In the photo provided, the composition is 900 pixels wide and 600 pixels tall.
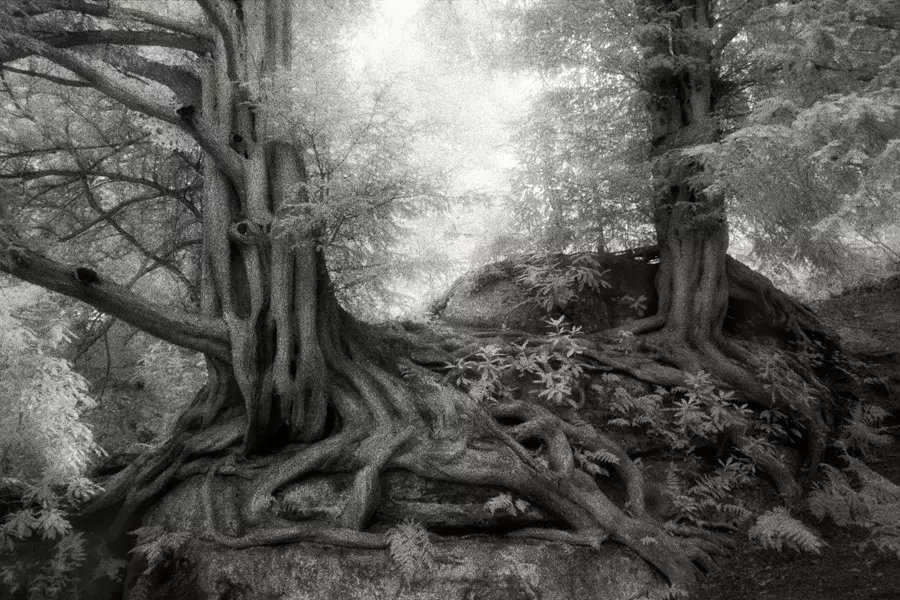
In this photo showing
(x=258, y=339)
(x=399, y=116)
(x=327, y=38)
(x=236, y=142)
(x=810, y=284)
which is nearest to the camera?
(x=399, y=116)

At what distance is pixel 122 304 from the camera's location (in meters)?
4.74

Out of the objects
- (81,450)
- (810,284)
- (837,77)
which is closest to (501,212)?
(837,77)

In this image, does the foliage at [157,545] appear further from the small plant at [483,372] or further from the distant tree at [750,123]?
the distant tree at [750,123]

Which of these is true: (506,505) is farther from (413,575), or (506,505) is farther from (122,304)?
(122,304)

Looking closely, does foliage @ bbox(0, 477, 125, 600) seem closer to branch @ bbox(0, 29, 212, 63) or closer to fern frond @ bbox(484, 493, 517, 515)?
fern frond @ bbox(484, 493, 517, 515)

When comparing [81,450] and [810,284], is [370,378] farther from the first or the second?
[810,284]

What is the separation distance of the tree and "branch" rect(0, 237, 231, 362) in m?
0.01

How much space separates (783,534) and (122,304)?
555cm

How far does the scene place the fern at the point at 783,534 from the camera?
4102mm

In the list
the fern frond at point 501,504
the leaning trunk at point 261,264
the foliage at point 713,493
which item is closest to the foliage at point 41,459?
the leaning trunk at point 261,264

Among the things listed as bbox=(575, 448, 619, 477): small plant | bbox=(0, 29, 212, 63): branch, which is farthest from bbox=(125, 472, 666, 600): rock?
bbox=(0, 29, 212, 63): branch

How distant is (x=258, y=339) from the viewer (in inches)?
205

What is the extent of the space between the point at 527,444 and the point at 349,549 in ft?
6.06

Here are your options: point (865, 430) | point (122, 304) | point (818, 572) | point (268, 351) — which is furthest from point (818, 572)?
point (122, 304)
